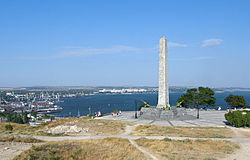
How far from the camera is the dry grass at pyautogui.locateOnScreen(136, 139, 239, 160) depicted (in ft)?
43.7

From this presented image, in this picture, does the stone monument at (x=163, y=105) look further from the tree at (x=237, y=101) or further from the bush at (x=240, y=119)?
the tree at (x=237, y=101)

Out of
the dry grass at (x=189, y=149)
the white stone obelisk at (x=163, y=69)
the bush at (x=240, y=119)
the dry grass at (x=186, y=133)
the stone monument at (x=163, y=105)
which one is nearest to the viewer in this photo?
the dry grass at (x=189, y=149)

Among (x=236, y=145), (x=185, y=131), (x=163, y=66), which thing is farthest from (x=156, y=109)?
(x=236, y=145)

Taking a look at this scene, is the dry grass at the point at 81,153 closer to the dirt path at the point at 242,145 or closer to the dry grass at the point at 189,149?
the dry grass at the point at 189,149

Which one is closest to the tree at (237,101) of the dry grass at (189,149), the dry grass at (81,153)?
the dry grass at (189,149)

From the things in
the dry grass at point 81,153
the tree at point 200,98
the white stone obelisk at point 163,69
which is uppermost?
the white stone obelisk at point 163,69

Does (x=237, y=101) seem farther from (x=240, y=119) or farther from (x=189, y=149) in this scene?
(x=189, y=149)

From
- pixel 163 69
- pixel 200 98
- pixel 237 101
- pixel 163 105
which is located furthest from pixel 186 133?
pixel 237 101

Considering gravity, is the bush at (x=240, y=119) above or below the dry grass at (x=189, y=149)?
above

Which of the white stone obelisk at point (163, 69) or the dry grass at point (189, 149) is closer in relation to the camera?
the dry grass at point (189, 149)

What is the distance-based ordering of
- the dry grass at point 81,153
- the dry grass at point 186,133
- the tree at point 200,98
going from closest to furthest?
the dry grass at point 81,153 → the dry grass at point 186,133 → the tree at point 200,98

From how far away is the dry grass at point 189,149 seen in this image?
13.3 m

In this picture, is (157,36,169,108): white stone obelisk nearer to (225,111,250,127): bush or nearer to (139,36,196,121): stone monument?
(139,36,196,121): stone monument

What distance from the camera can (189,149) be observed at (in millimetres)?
14852
